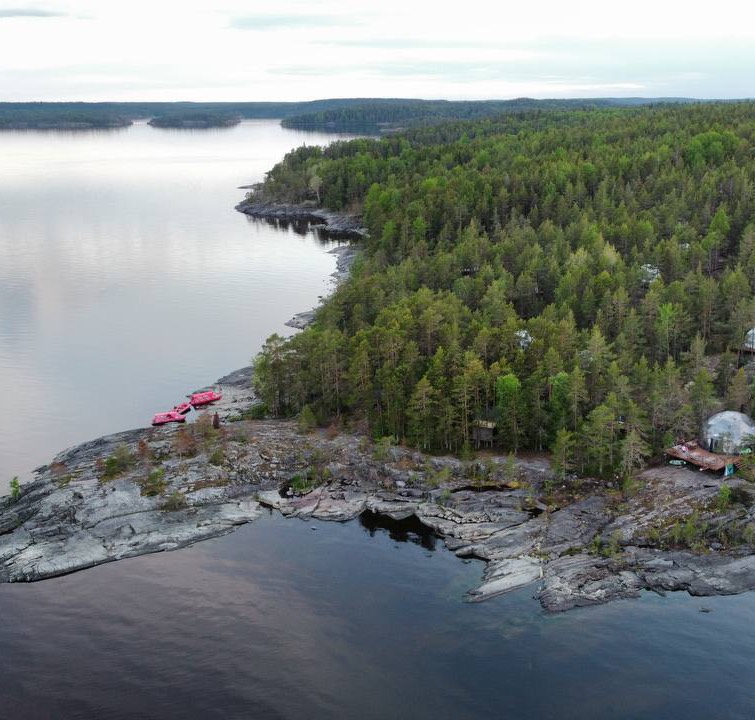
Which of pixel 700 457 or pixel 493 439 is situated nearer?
pixel 700 457

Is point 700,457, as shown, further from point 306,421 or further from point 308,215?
point 308,215

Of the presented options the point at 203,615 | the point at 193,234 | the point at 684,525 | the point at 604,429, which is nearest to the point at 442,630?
the point at 203,615

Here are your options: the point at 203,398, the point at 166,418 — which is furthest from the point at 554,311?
the point at 166,418

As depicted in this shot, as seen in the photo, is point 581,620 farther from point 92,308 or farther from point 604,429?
point 92,308

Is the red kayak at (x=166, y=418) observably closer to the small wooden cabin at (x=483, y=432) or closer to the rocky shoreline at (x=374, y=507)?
the rocky shoreline at (x=374, y=507)

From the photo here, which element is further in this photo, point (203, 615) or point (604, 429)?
point (604, 429)

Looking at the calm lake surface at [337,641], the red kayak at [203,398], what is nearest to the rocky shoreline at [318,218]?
the red kayak at [203,398]
